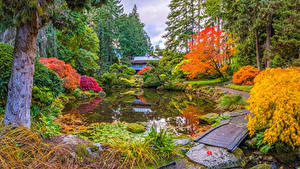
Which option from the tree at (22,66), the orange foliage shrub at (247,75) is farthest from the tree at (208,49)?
the tree at (22,66)

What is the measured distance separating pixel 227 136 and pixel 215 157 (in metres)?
0.99

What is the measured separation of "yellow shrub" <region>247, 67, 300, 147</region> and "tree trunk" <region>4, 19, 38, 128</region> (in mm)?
4307

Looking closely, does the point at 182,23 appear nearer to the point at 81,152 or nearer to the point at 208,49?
the point at 208,49

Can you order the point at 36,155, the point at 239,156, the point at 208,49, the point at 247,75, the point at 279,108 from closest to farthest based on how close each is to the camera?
the point at 36,155 < the point at 279,108 < the point at 239,156 < the point at 247,75 < the point at 208,49

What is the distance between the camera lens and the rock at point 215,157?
116 inches

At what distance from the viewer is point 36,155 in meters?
2.30

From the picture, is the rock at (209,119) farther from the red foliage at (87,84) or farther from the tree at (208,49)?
the red foliage at (87,84)

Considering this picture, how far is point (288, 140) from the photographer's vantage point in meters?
2.98

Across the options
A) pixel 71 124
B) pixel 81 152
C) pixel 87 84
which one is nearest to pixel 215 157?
pixel 81 152

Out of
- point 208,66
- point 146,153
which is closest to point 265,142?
point 146,153

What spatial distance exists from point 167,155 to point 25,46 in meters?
3.06

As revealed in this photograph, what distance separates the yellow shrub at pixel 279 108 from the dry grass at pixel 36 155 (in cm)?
284

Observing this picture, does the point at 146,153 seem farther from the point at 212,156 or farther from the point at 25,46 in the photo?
the point at 25,46

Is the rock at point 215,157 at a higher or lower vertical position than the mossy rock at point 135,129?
higher
